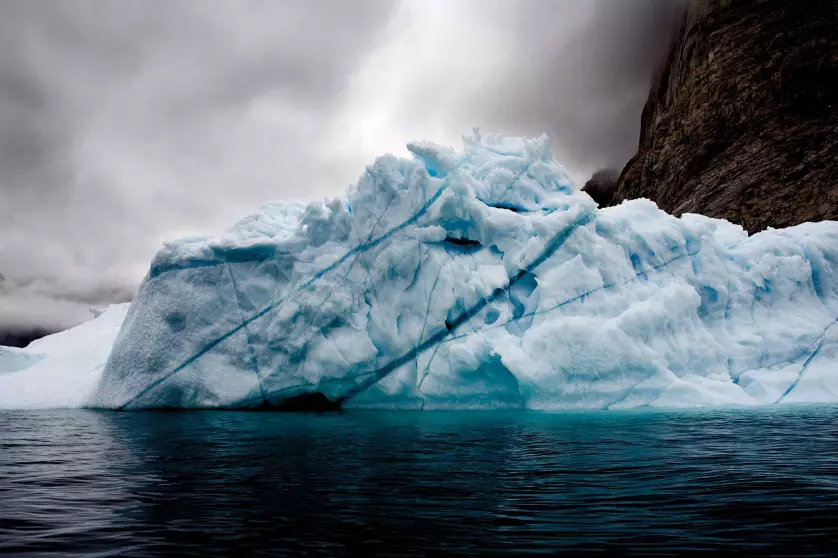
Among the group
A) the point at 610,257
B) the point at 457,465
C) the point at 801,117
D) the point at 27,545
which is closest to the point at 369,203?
the point at 610,257

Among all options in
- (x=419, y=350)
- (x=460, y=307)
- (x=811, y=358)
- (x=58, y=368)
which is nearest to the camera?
(x=811, y=358)

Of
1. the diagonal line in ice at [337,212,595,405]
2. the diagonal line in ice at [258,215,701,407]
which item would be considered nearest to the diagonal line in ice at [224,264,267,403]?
the diagonal line in ice at [258,215,701,407]

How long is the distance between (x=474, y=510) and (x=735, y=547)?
1.41 metres

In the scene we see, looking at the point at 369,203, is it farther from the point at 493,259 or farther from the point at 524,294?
the point at 524,294

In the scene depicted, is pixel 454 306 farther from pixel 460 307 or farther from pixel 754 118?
pixel 754 118

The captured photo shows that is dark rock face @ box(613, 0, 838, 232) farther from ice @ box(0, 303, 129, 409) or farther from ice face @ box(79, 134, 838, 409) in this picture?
ice @ box(0, 303, 129, 409)

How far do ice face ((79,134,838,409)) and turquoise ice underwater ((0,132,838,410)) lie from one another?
3 centimetres

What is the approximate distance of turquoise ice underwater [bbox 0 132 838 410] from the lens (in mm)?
11055

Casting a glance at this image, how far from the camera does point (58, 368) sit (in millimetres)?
15820

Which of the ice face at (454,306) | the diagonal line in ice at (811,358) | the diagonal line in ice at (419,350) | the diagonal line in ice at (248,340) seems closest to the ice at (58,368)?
the ice face at (454,306)

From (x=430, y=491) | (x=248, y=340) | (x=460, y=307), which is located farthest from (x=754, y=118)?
(x=430, y=491)

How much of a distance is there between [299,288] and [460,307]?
10.4 feet

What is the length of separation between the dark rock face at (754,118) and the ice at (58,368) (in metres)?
23.7

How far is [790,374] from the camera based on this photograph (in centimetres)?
1127
